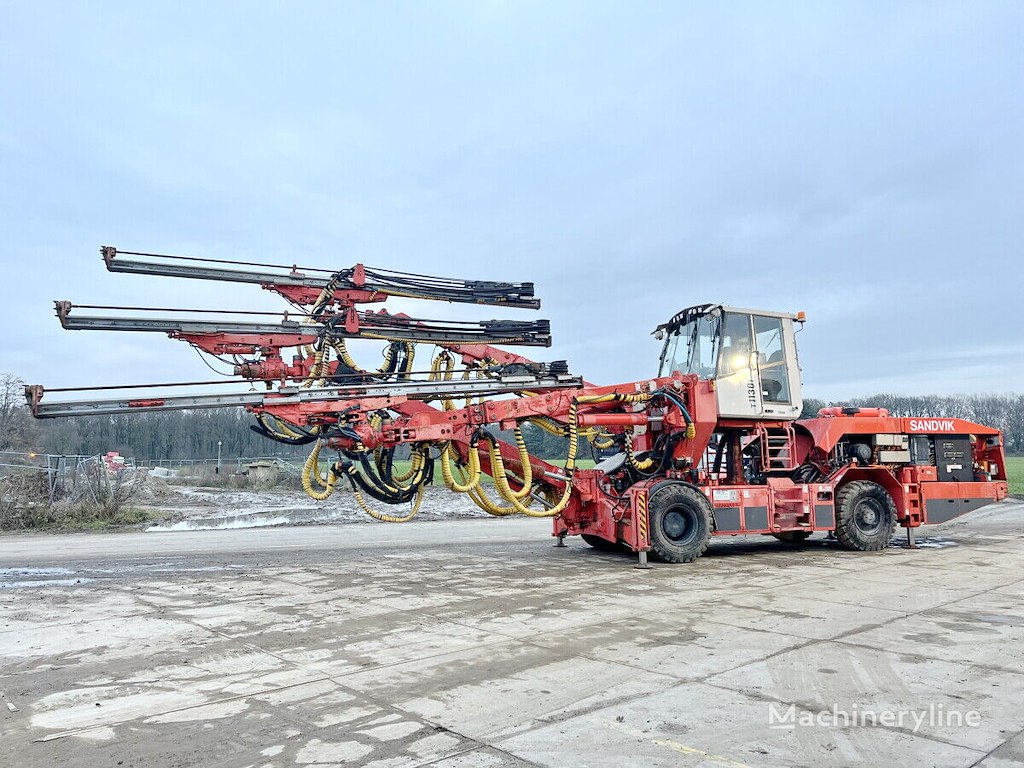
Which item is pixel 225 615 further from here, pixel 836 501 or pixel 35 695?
pixel 836 501

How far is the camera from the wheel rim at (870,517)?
501 inches

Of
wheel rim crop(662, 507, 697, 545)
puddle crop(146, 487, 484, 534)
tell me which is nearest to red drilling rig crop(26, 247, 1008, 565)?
wheel rim crop(662, 507, 697, 545)

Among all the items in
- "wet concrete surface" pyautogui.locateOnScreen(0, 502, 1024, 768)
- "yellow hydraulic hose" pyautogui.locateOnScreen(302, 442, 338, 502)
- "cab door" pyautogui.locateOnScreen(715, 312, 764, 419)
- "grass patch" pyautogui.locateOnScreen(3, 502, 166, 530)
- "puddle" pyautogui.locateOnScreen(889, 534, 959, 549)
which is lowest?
"puddle" pyautogui.locateOnScreen(889, 534, 959, 549)

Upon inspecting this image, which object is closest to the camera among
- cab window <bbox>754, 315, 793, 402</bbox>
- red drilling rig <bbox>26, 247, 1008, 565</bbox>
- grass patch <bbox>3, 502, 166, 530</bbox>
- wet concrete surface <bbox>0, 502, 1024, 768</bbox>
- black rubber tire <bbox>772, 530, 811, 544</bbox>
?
wet concrete surface <bbox>0, 502, 1024, 768</bbox>

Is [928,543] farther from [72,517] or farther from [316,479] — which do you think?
[72,517]

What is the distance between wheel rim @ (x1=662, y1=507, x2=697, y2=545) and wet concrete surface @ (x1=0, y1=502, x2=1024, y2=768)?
1.73 ft

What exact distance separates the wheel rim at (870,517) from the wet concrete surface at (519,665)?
1529mm

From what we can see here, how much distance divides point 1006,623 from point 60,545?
17.7 m

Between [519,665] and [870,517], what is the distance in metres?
9.17

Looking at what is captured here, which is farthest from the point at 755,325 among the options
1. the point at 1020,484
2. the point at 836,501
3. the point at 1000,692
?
the point at 1020,484

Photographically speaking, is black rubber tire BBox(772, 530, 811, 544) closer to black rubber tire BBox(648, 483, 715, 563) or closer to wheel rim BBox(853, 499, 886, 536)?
wheel rim BBox(853, 499, 886, 536)

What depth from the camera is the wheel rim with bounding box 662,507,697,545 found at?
1148 centimetres

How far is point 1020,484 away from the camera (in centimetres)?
3356

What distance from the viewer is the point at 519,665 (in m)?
5.90
